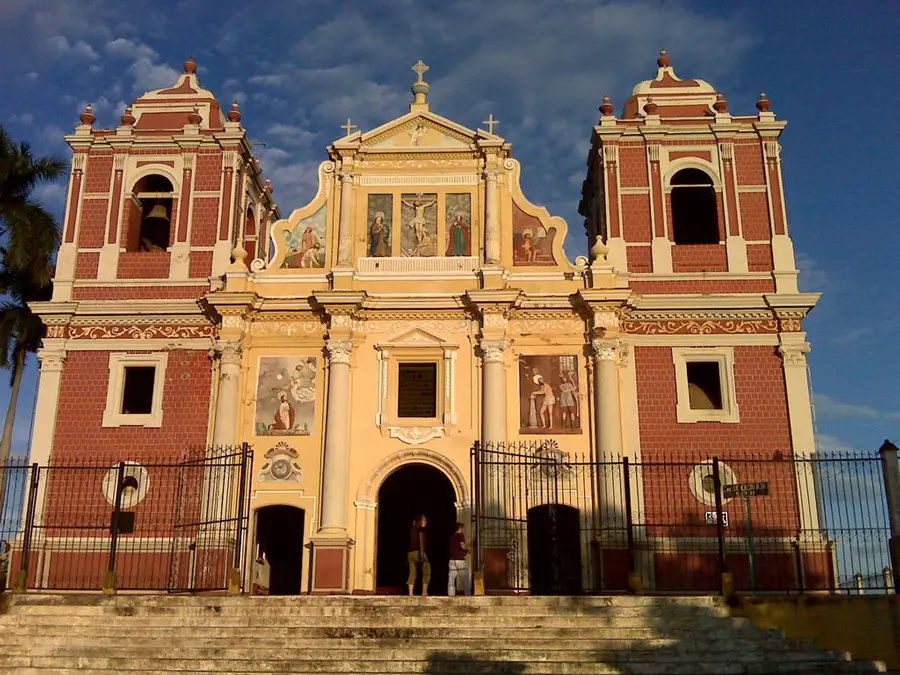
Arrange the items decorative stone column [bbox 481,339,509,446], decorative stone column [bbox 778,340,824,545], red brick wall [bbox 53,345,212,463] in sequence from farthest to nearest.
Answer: red brick wall [bbox 53,345,212,463] → decorative stone column [bbox 481,339,509,446] → decorative stone column [bbox 778,340,824,545]

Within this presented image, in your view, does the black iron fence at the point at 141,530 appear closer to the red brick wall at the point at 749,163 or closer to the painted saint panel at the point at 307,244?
the painted saint panel at the point at 307,244

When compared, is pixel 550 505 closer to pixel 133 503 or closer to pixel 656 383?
pixel 656 383

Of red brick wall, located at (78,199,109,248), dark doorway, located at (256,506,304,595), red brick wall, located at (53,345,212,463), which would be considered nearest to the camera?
red brick wall, located at (53,345,212,463)

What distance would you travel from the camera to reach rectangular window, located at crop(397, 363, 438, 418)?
21.2 meters

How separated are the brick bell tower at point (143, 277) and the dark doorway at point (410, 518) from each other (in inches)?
175

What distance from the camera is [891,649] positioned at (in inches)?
514

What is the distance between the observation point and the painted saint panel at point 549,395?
817 inches

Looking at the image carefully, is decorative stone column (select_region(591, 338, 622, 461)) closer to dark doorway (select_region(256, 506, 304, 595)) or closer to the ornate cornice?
dark doorway (select_region(256, 506, 304, 595))

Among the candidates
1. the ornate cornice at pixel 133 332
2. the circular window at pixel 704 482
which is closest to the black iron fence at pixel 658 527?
the circular window at pixel 704 482

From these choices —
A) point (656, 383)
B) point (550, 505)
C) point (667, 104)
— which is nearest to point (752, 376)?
point (656, 383)

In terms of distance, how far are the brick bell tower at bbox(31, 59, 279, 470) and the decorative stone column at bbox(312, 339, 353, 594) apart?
2.37 metres

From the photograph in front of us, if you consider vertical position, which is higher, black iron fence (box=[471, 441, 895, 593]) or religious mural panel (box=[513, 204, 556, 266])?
religious mural panel (box=[513, 204, 556, 266])

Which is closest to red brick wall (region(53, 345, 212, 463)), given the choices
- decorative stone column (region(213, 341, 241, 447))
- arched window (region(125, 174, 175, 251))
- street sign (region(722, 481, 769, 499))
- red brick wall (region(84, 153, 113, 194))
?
decorative stone column (region(213, 341, 241, 447))

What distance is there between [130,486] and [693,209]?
13978 millimetres
